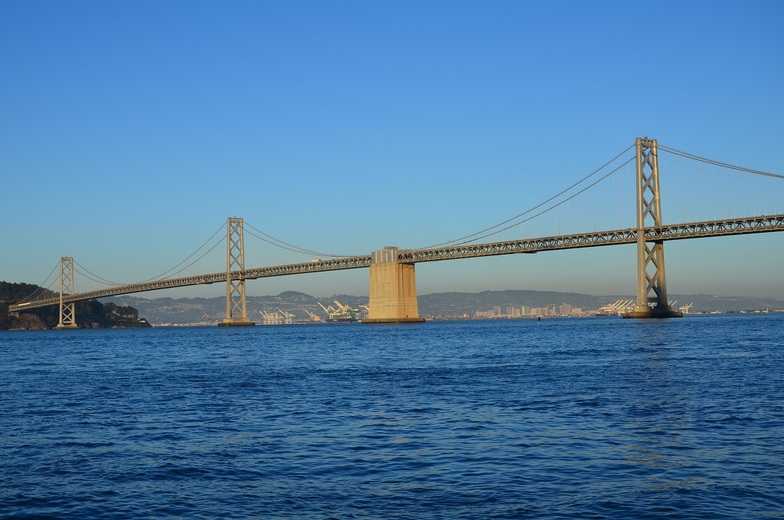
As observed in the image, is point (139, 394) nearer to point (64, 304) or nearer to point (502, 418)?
point (502, 418)

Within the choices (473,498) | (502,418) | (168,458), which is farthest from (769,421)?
(168,458)

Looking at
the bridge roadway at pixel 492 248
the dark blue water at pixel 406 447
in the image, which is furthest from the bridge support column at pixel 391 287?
the dark blue water at pixel 406 447

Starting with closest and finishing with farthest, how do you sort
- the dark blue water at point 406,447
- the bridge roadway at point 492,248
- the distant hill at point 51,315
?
the dark blue water at point 406,447 < the bridge roadway at point 492,248 < the distant hill at point 51,315

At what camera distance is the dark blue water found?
374 inches

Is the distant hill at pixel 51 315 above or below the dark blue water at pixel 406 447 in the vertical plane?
above

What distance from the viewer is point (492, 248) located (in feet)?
301

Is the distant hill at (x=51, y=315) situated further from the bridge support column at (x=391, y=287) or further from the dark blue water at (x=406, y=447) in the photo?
the dark blue water at (x=406, y=447)

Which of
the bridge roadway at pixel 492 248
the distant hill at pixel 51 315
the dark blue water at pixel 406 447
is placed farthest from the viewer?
the distant hill at pixel 51 315

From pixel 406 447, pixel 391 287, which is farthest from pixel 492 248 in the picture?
pixel 406 447

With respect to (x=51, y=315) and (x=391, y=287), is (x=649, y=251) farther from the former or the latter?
(x=51, y=315)

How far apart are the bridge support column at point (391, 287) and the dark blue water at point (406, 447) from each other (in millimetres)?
70614

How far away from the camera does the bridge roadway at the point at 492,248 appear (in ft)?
244

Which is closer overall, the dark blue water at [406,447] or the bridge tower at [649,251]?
the dark blue water at [406,447]

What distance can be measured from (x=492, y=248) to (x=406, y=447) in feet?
261
